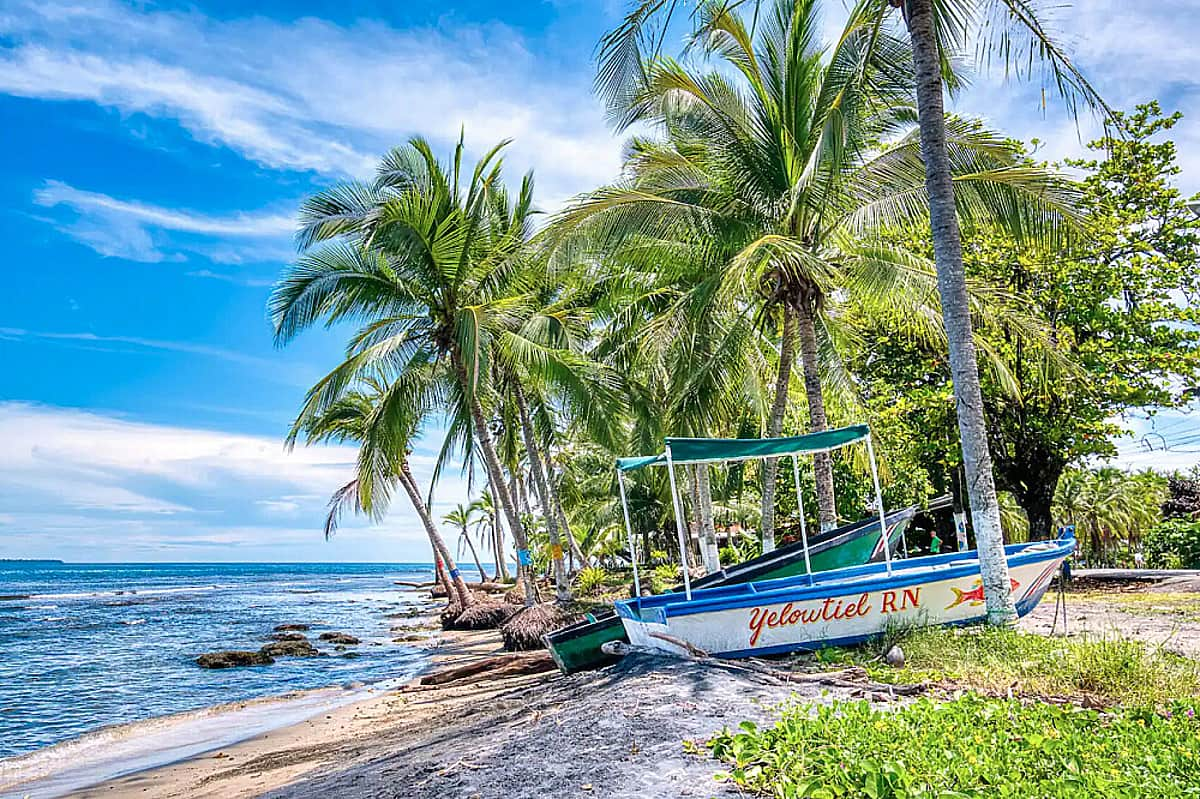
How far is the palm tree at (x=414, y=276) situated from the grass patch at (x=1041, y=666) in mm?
9026

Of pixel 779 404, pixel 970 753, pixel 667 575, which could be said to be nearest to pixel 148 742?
pixel 779 404

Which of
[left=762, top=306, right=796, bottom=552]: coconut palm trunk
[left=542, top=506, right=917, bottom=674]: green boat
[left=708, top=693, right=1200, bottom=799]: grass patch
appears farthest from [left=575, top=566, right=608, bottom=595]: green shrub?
[left=708, top=693, right=1200, bottom=799]: grass patch

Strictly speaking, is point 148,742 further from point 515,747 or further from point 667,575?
point 667,575

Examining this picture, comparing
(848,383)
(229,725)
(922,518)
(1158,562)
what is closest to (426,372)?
(229,725)

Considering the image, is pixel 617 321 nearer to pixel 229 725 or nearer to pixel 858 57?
pixel 858 57

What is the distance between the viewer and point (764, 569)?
11492mm

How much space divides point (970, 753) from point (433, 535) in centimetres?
2191

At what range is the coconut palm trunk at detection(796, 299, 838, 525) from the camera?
484 inches

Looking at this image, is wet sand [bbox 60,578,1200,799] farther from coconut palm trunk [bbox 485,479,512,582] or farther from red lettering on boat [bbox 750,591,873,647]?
coconut palm trunk [bbox 485,479,512,582]

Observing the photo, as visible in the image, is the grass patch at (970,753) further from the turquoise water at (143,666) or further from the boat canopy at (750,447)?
the turquoise water at (143,666)

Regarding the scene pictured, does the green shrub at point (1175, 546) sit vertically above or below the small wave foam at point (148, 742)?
below

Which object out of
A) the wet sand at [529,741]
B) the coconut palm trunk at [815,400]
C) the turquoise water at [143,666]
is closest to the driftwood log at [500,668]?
the wet sand at [529,741]

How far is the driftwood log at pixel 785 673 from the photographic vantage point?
21.0 feet

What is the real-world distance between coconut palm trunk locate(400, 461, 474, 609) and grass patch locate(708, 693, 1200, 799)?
754 inches
